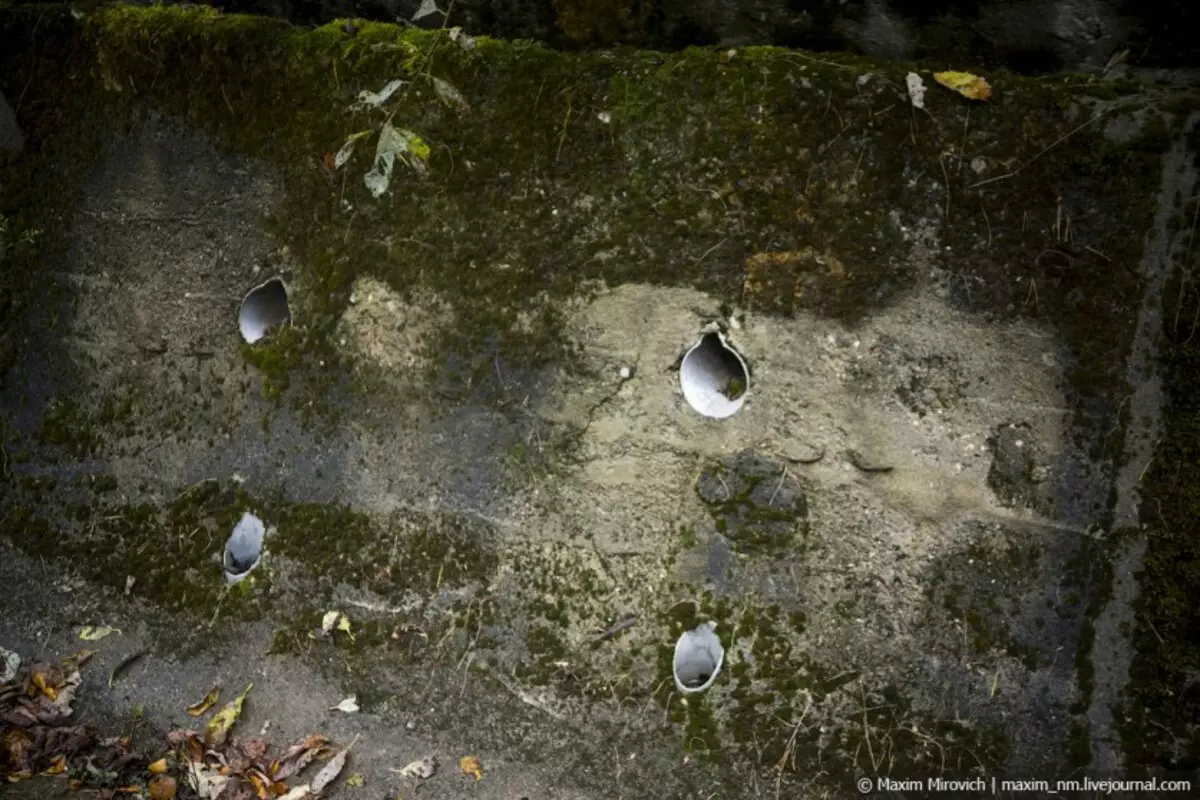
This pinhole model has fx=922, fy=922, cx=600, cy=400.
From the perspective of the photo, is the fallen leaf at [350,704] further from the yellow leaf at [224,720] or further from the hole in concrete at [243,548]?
the hole in concrete at [243,548]

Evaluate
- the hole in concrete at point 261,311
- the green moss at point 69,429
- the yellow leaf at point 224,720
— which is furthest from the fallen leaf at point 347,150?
the yellow leaf at point 224,720

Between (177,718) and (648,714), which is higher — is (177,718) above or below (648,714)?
below

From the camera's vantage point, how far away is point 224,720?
3.53m

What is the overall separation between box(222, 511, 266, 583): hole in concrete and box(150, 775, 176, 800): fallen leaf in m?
0.76

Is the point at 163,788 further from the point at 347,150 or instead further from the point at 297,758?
the point at 347,150

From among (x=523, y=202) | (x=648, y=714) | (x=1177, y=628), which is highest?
(x=523, y=202)

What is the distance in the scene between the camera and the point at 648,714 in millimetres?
3229

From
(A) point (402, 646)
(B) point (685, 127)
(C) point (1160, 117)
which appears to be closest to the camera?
(C) point (1160, 117)

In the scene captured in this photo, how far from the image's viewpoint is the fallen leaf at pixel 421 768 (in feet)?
11.0

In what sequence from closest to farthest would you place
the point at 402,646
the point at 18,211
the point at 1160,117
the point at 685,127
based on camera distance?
the point at 1160,117 → the point at 685,127 → the point at 402,646 → the point at 18,211

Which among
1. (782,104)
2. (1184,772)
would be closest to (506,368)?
(782,104)

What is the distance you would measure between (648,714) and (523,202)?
1.86m

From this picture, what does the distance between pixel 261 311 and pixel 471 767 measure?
1892 millimetres

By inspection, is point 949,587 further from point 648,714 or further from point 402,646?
point 402,646
